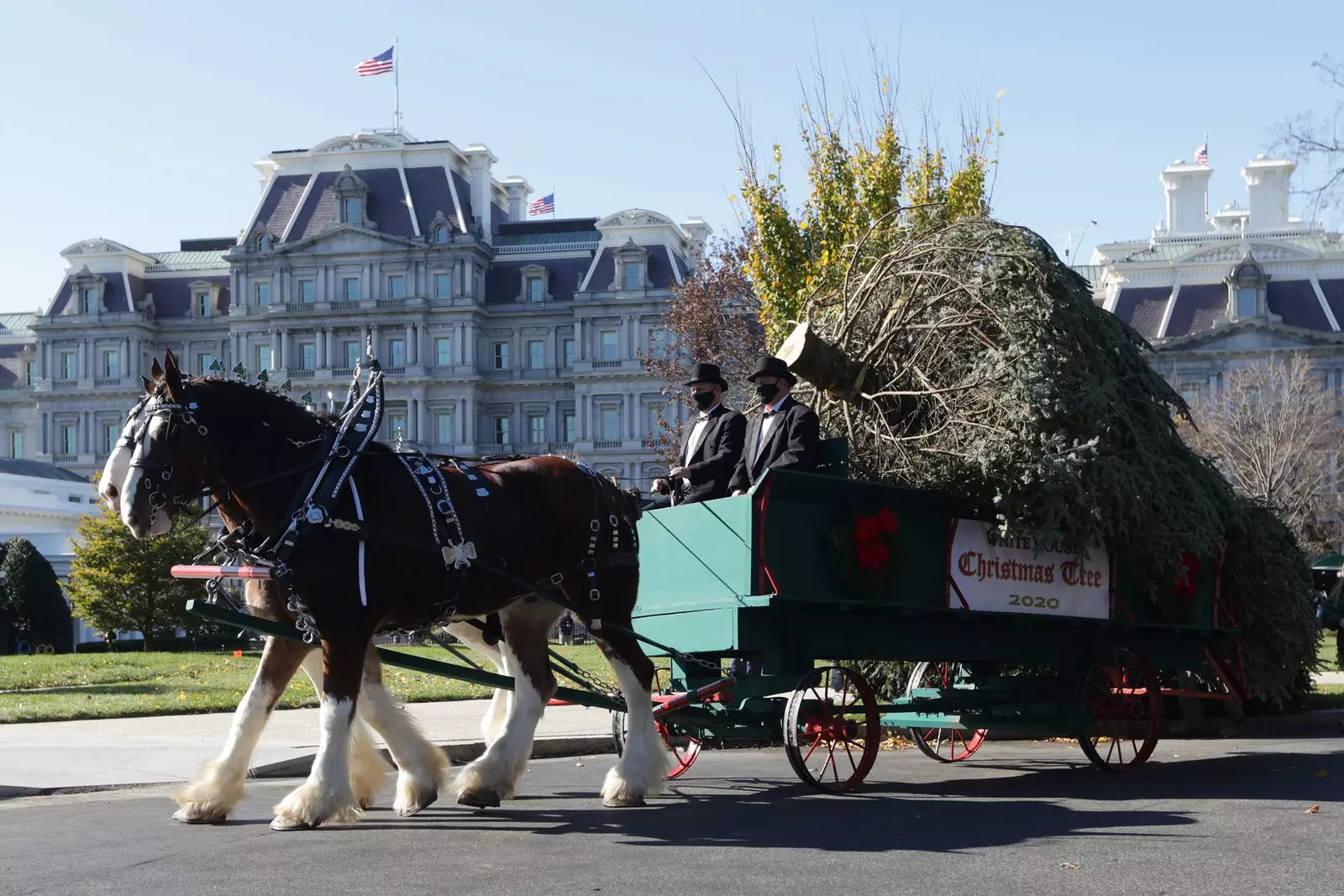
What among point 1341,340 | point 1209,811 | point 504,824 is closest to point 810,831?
point 504,824

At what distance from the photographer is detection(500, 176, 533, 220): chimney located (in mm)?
82656

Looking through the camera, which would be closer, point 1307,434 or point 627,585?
point 627,585

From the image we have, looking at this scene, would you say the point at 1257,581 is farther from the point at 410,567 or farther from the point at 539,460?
the point at 410,567

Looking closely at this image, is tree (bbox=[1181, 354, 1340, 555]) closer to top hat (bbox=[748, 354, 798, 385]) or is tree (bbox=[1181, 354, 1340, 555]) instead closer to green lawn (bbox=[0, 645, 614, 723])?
green lawn (bbox=[0, 645, 614, 723])

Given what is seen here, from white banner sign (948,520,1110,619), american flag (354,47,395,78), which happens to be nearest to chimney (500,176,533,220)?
american flag (354,47,395,78)

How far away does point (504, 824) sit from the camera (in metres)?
7.50

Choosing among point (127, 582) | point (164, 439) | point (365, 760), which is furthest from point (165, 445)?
point (127, 582)

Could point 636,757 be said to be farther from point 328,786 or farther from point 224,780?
point 224,780

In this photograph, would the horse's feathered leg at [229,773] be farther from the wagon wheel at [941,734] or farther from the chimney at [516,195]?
the chimney at [516,195]

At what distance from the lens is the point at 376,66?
62750mm

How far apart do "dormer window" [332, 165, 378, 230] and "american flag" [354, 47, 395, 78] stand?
9846 millimetres

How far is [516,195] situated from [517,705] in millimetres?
76869

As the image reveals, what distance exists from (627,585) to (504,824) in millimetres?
1689

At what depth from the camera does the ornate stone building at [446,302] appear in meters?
72.3
